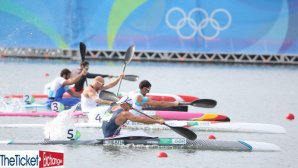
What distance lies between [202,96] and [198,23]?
21570 millimetres

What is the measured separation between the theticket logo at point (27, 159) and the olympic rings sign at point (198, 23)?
4737 centimetres

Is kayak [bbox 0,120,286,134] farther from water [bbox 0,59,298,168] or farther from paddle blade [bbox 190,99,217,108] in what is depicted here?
paddle blade [bbox 190,99,217,108]

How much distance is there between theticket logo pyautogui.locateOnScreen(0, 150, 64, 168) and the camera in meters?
18.6

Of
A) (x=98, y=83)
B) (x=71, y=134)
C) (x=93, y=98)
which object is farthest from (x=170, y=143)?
(x=93, y=98)

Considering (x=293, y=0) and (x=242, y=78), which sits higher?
(x=293, y=0)

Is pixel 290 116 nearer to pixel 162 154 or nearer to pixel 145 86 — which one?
pixel 145 86

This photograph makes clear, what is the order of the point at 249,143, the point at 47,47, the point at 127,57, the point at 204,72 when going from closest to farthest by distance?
1. the point at 249,143
2. the point at 127,57
3. the point at 204,72
4. the point at 47,47

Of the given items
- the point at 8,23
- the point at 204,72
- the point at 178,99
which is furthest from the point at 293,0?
the point at 178,99

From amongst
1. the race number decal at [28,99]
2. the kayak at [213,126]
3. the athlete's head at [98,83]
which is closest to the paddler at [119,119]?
the kayak at [213,126]

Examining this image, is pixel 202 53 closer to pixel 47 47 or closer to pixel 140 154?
pixel 47 47

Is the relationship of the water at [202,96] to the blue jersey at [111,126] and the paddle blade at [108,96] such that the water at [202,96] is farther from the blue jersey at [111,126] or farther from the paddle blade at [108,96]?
the paddle blade at [108,96]

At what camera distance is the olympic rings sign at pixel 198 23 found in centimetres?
6600

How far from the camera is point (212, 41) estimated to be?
66.1 meters

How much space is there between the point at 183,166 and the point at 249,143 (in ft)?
10.0
